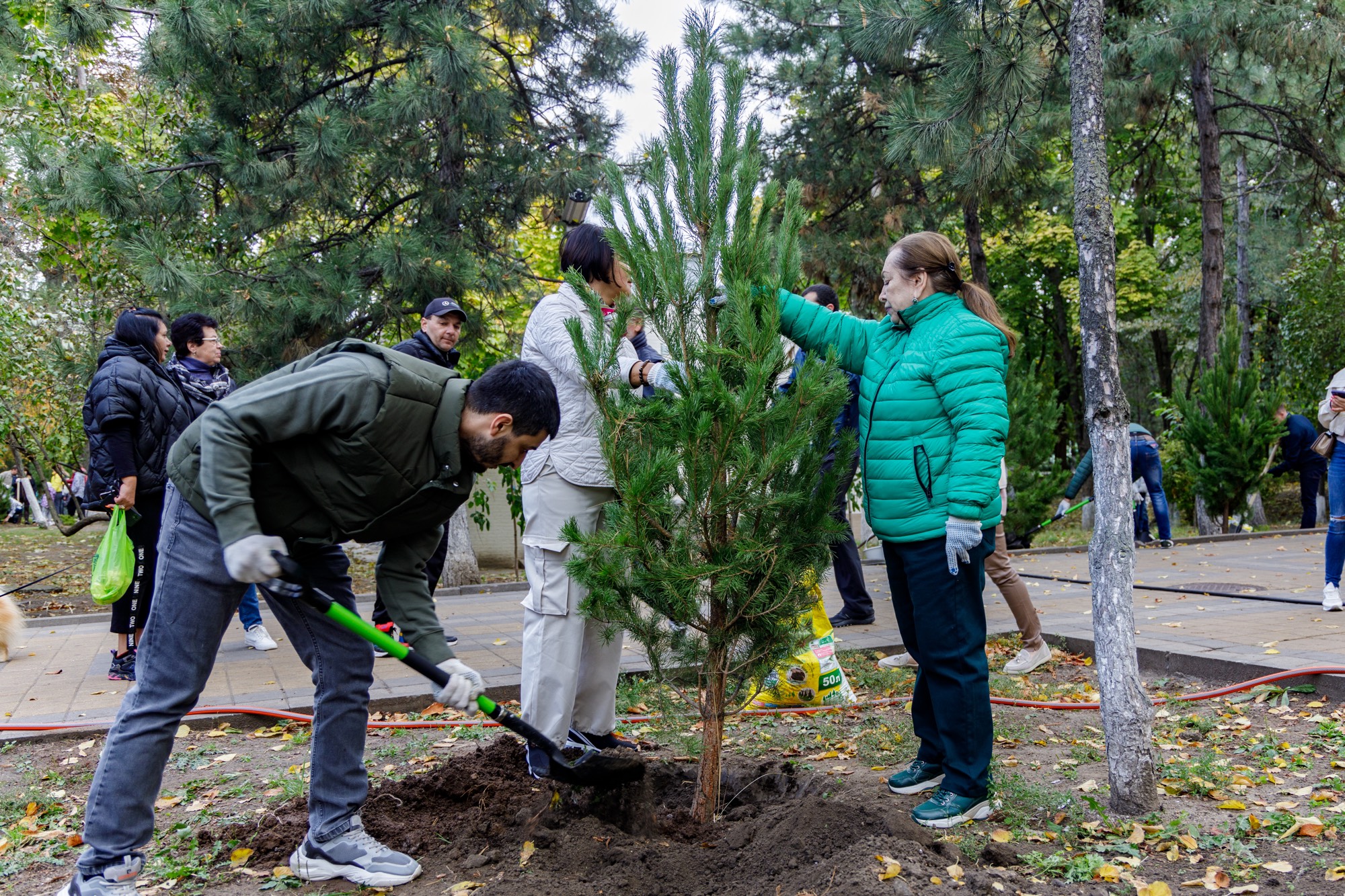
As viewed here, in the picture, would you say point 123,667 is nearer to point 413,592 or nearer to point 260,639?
point 260,639

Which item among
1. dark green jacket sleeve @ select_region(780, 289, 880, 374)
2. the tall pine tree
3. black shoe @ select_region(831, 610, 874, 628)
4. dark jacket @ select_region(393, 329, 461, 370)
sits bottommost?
black shoe @ select_region(831, 610, 874, 628)

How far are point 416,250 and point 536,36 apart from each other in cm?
285

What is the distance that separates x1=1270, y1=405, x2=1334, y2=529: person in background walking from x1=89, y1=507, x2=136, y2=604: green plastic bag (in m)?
14.4

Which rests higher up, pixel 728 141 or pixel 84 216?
pixel 84 216

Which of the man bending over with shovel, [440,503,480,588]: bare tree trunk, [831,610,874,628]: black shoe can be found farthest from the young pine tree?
[440,503,480,588]: bare tree trunk

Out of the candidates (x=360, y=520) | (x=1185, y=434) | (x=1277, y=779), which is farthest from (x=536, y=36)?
(x=1185, y=434)

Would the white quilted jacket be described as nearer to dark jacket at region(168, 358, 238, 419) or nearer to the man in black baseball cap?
the man in black baseball cap

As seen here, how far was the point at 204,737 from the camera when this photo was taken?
442 cm

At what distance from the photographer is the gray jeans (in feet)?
8.45

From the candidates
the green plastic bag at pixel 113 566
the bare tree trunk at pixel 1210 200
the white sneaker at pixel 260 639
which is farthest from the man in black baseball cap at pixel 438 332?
the bare tree trunk at pixel 1210 200

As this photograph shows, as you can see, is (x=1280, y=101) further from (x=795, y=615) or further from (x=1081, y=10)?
(x=795, y=615)

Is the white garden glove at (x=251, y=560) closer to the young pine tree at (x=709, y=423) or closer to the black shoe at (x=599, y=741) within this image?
the young pine tree at (x=709, y=423)

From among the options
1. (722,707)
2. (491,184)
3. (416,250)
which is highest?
(491,184)

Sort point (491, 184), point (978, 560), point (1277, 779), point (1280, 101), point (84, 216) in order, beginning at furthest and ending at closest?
point (1280, 101)
point (84, 216)
point (491, 184)
point (1277, 779)
point (978, 560)
